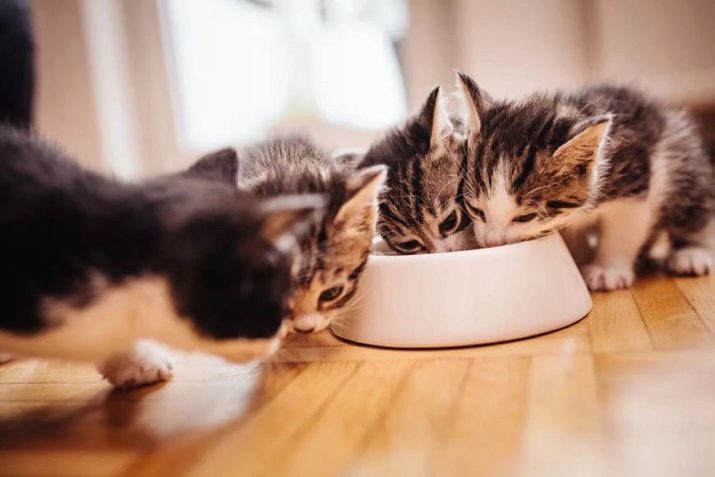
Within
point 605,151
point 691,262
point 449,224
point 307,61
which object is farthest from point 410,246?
point 307,61

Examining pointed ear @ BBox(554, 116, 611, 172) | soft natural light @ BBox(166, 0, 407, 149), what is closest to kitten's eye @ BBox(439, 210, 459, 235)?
pointed ear @ BBox(554, 116, 611, 172)

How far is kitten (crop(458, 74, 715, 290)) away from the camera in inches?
47.9

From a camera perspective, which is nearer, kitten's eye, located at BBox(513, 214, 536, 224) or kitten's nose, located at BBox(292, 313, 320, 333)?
kitten's nose, located at BBox(292, 313, 320, 333)

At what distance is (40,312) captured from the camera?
77 centimetres

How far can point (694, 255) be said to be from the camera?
4.83ft

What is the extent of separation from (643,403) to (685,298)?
0.55 m

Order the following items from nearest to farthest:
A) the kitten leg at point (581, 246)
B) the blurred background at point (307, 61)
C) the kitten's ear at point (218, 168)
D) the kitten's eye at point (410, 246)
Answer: the kitten's ear at point (218, 168)
the kitten's eye at point (410, 246)
the kitten leg at point (581, 246)
the blurred background at point (307, 61)

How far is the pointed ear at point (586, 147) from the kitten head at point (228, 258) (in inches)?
23.5

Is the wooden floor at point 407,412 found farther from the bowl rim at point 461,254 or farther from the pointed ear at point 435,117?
the pointed ear at point 435,117

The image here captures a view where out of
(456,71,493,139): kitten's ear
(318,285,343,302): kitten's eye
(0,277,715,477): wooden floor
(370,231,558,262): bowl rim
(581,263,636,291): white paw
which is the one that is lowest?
(581,263,636,291): white paw

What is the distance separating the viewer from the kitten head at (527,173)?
3.95 feet

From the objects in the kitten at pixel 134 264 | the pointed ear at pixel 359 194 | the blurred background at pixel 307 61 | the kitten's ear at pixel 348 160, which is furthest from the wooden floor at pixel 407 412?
the blurred background at pixel 307 61

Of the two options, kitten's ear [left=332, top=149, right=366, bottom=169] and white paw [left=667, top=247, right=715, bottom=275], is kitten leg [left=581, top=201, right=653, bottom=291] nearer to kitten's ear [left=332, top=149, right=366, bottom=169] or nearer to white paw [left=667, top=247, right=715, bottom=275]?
white paw [left=667, top=247, right=715, bottom=275]

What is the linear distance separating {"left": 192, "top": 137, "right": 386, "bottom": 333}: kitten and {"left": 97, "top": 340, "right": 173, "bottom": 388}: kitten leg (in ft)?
0.74
